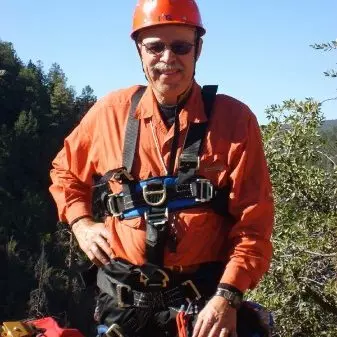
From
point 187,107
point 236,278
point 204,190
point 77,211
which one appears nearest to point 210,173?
point 204,190

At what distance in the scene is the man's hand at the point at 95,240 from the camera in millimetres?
3592

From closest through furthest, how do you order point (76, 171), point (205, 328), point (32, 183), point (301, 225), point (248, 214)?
point (205, 328) → point (248, 214) → point (76, 171) → point (301, 225) → point (32, 183)

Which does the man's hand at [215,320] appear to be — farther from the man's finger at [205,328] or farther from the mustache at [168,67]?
the mustache at [168,67]

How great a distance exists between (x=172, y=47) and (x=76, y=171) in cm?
83

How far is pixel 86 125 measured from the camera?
380 cm

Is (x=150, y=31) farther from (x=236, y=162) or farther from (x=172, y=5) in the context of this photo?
(x=236, y=162)

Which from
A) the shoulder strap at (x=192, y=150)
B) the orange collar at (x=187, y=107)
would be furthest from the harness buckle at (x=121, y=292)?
the orange collar at (x=187, y=107)

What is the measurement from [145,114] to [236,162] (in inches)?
20.5

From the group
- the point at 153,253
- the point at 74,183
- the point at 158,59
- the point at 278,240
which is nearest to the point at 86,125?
the point at 74,183

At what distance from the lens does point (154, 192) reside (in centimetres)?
344

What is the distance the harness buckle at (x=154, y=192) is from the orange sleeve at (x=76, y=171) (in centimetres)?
43

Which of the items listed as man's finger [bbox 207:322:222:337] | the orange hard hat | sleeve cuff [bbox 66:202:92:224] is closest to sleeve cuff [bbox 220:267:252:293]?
man's finger [bbox 207:322:222:337]

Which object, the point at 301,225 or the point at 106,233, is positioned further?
the point at 301,225

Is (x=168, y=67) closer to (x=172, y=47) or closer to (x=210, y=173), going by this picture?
(x=172, y=47)
